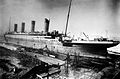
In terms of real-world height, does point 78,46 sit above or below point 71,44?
below

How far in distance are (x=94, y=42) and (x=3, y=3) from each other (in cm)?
898

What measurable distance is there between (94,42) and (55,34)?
7.78 metres

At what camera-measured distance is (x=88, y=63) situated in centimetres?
826

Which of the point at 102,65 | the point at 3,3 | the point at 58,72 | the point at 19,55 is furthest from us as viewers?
the point at 19,55

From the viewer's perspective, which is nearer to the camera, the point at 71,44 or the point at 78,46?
the point at 78,46

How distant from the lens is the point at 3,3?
6086mm

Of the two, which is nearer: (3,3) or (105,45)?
(3,3)

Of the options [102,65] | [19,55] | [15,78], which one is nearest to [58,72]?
[15,78]

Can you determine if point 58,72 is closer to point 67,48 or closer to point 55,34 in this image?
point 67,48

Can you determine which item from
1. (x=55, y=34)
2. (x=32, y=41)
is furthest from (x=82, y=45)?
(x=32, y=41)

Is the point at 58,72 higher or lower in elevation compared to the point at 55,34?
lower

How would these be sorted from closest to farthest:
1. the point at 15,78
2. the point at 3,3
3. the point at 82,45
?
the point at 15,78
the point at 3,3
the point at 82,45

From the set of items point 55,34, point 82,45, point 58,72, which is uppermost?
point 55,34

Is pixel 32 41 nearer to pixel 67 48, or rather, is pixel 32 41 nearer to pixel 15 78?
pixel 67 48
